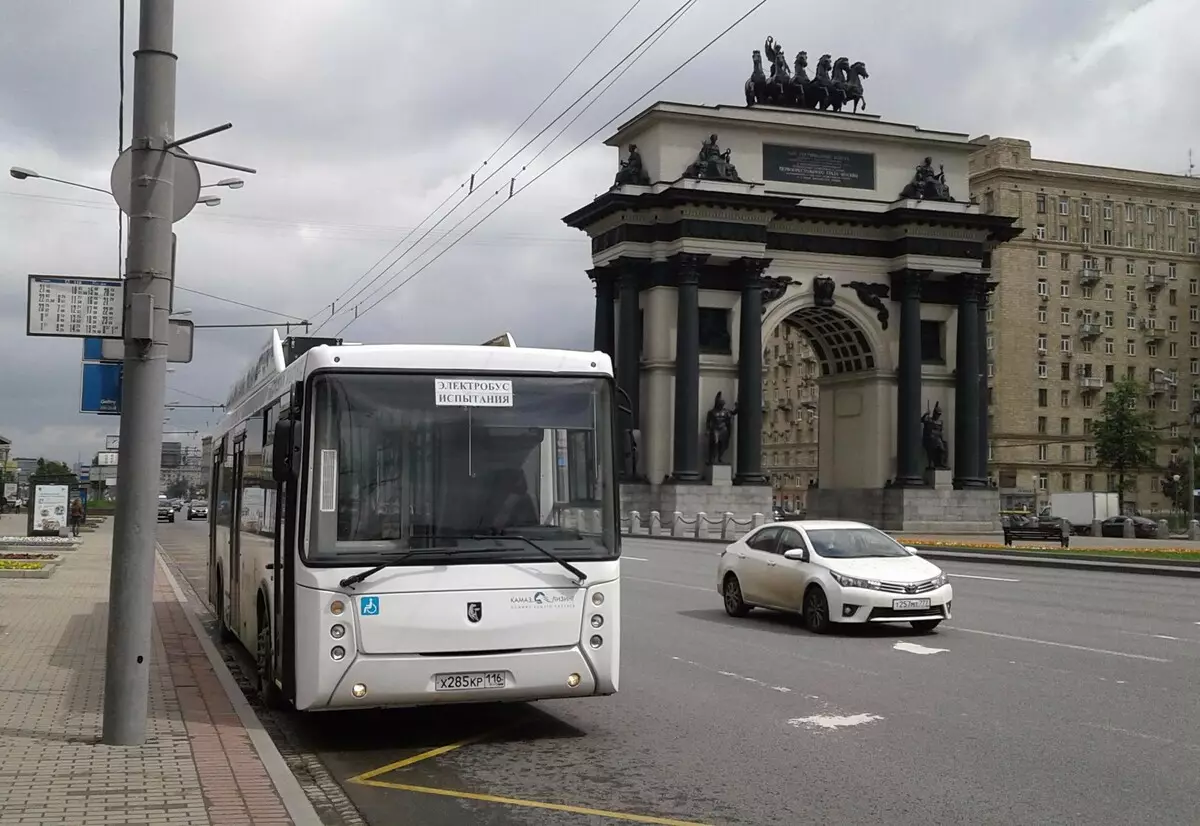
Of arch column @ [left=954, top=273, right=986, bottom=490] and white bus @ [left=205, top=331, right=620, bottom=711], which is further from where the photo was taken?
arch column @ [left=954, top=273, right=986, bottom=490]

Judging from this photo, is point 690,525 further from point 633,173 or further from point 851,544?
point 851,544

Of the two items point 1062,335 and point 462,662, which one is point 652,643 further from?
point 1062,335

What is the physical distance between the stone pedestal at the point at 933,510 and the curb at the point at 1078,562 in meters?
23.3

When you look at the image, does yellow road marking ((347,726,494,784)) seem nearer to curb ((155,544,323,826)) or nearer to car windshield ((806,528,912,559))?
curb ((155,544,323,826))

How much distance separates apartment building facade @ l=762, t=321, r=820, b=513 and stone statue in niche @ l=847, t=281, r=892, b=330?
150 feet

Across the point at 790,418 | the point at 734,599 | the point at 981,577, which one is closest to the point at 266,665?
the point at 734,599

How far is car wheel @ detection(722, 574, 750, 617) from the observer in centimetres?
1958

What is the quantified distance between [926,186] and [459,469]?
183 feet

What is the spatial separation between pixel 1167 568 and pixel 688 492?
29.9m

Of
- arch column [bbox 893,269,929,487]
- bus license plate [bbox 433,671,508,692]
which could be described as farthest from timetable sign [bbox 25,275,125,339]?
arch column [bbox 893,269,929,487]

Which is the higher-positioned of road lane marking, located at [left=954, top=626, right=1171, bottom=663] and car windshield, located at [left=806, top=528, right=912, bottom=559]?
car windshield, located at [left=806, top=528, right=912, bottom=559]

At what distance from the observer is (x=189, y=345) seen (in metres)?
9.92

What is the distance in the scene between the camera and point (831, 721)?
1074cm

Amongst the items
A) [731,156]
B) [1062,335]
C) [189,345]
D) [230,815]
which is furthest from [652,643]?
[1062,335]
